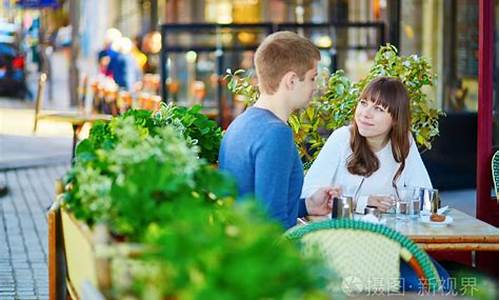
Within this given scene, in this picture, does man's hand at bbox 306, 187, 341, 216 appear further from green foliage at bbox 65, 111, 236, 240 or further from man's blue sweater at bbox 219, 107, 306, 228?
green foliage at bbox 65, 111, 236, 240

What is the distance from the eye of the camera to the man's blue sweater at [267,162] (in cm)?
480

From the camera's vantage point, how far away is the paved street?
812 cm

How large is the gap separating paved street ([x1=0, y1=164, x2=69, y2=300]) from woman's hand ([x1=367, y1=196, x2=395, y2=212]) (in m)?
2.65

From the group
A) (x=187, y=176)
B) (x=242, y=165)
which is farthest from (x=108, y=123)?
(x=187, y=176)

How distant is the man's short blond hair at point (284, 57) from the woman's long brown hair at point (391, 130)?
0.98 m

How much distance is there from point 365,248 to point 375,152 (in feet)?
6.01

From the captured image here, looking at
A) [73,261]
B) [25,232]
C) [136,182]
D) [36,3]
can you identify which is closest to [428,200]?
[73,261]

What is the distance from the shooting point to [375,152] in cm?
602

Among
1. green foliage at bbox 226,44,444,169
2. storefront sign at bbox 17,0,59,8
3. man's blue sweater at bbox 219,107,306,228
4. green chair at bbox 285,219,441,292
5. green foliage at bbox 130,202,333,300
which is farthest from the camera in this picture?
storefront sign at bbox 17,0,59,8

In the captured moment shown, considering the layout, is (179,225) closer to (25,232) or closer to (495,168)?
(495,168)

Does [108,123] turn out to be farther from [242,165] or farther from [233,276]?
[233,276]

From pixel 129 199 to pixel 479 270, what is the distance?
3274mm

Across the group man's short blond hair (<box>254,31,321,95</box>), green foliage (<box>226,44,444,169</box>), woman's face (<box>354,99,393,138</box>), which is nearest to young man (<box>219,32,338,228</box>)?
man's short blond hair (<box>254,31,321,95</box>)

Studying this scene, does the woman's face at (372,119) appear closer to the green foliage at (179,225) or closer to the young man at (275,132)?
the young man at (275,132)
